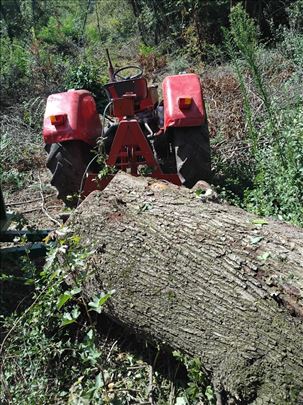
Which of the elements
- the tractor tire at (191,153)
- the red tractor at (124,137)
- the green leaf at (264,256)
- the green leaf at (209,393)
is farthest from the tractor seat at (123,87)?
the green leaf at (209,393)

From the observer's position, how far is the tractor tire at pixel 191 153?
454cm

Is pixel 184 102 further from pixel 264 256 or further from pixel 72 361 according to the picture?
pixel 72 361

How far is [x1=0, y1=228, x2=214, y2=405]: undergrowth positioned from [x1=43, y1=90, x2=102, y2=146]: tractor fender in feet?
5.08

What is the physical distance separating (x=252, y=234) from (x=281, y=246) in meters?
0.19

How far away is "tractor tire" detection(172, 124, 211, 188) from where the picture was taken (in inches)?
179

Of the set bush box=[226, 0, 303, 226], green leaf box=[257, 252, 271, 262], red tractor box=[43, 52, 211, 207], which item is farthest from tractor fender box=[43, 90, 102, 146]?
green leaf box=[257, 252, 271, 262]

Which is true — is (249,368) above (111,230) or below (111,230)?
below

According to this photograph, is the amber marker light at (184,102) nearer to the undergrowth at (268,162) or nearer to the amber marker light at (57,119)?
the undergrowth at (268,162)

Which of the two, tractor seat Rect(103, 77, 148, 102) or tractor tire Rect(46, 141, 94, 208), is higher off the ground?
tractor seat Rect(103, 77, 148, 102)

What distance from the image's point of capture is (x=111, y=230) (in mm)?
3211

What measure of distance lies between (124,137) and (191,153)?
2.08ft

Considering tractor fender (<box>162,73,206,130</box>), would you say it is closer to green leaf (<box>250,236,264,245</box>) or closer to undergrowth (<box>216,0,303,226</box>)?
undergrowth (<box>216,0,303,226</box>)

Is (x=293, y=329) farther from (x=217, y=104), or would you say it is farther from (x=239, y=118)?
(x=217, y=104)

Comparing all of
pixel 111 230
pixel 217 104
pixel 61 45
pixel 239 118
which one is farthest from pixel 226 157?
pixel 61 45
